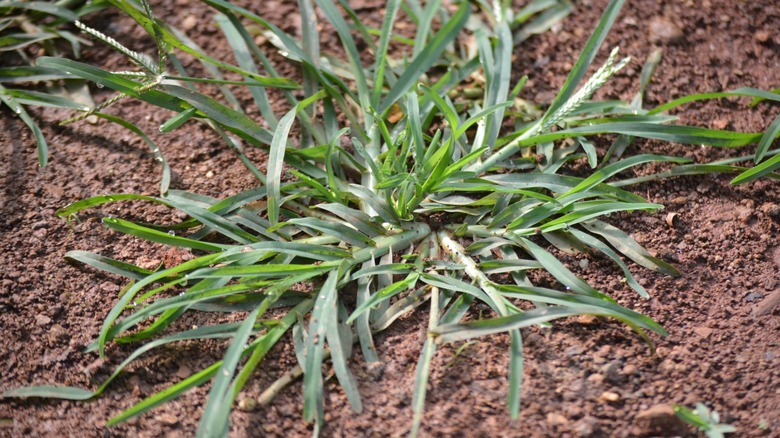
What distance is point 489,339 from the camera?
5.40ft

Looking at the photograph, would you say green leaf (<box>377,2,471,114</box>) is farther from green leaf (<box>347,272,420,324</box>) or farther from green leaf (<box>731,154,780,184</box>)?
green leaf (<box>731,154,780,184</box>)

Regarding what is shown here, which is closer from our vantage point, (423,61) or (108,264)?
(108,264)

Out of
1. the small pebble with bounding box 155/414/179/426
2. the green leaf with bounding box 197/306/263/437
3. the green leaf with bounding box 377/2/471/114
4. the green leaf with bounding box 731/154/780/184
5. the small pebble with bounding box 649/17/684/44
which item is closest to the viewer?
the green leaf with bounding box 197/306/263/437

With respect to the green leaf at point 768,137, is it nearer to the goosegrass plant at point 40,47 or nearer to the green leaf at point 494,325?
the green leaf at point 494,325

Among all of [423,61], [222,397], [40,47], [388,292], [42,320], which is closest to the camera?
[222,397]

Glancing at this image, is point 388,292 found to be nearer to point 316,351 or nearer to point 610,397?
point 316,351

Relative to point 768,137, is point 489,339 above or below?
below

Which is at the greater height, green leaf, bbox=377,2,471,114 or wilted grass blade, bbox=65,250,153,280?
green leaf, bbox=377,2,471,114

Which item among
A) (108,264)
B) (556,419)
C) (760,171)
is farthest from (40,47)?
(760,171)

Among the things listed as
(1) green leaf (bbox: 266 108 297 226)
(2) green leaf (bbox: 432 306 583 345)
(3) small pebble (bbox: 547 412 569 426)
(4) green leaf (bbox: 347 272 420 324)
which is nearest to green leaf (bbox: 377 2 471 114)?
(1) green leaf (bbox: 266 108 297 226)

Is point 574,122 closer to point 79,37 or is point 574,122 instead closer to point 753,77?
point 753,77

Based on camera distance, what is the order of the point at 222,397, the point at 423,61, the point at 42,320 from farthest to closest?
the point at 423,61, the point at 42,320, the point at 222,397

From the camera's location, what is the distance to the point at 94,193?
1969mm

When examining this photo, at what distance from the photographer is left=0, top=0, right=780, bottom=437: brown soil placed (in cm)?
154
